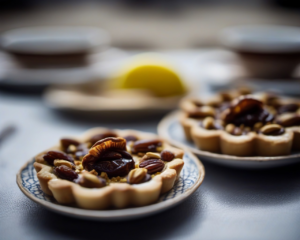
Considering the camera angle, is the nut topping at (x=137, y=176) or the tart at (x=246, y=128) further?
the tart at (x=246, y=128)

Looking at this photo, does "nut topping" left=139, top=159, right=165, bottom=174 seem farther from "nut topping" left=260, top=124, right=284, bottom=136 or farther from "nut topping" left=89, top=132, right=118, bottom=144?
"nut topping" left=260, top=124, right=284, bottom=136

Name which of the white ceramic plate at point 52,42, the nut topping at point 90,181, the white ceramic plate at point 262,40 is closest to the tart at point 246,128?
the nut topping at point 90,181

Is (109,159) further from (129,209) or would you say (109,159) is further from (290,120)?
(290,120)

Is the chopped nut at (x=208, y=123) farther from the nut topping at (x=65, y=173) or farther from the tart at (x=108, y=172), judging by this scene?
the nut topping at (x=65, y=173)

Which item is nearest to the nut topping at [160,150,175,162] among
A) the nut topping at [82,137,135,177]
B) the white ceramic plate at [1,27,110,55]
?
the nut topping at [82,137,135,177]

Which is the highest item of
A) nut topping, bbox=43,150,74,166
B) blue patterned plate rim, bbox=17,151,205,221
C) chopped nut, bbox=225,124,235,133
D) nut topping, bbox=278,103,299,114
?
nut topping, bbox=278,103,299,114

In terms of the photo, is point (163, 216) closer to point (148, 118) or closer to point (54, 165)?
point (54, 165)
